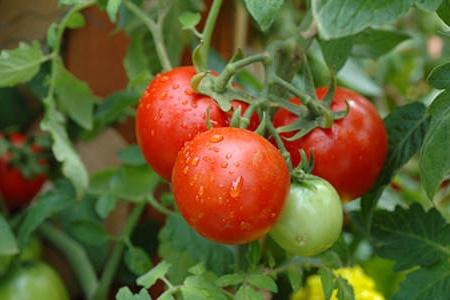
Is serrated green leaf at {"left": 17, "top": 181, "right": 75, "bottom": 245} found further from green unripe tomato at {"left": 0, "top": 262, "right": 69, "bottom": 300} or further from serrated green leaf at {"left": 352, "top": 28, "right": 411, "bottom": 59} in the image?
serrated green leaf at {"left": 352, "top": 28, "right": 411, "bottom": 59}

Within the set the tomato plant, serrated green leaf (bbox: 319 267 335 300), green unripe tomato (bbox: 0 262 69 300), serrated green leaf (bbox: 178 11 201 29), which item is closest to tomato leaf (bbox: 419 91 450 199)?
the tomato plant

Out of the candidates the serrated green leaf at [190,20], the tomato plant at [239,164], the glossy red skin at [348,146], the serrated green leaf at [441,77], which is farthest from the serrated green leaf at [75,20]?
the serrated green leaf at [441,77]

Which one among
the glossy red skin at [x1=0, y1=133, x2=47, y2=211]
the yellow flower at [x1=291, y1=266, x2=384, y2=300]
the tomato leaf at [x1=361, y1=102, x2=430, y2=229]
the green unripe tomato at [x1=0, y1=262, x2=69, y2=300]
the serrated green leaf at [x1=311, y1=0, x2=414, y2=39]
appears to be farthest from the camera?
the glossy red skin at [x1=0, y1=133, x2=47, y2=211]

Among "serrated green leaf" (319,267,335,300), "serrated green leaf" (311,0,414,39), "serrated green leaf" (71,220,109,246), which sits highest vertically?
"serrated green leaf" (311,0,414,39)

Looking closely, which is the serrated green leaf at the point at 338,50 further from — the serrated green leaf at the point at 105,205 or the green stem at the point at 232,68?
the serrated green leaf at the point at 105,205

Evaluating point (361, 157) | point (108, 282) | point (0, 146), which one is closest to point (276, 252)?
point (361, 157)

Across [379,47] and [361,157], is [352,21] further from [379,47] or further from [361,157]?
[379,47]

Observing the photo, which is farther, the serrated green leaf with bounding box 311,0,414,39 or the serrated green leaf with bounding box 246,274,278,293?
the serrated green leaf with bounding box 246,274,278,293
